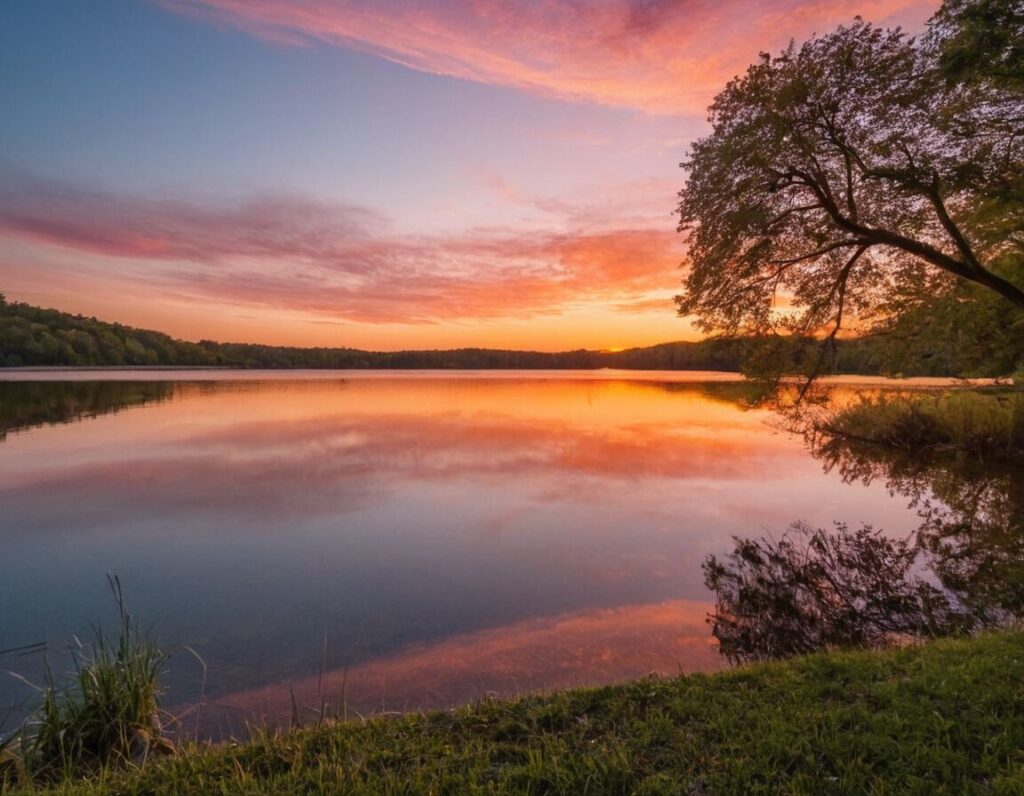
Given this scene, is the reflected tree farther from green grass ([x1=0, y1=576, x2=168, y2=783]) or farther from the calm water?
green grass ([x1=0, y1=576, x2=168, y2=783])

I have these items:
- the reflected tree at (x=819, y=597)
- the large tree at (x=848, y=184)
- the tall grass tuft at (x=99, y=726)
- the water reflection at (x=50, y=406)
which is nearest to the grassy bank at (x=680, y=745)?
the tall grass tuft at (x=99, y=726)

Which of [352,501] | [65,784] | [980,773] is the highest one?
[980,773]

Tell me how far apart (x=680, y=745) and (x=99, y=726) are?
17.4 ft

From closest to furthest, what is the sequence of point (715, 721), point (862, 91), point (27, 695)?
point (715, 721) → point (27, 695) → point (862, 91)

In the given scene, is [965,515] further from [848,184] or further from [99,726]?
[99,726]

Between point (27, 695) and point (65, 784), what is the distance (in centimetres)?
290

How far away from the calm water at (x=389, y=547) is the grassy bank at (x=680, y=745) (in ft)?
4.92

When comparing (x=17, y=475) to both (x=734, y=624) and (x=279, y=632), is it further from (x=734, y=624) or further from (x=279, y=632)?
(x=734, y=624)

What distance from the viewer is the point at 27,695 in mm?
5746

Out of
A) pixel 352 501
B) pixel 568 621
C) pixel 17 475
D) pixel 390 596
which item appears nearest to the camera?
pixel 568 621

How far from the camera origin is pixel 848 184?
13.4 m

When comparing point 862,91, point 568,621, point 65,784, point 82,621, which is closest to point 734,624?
point 568,621

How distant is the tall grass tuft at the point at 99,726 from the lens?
4.46 meters

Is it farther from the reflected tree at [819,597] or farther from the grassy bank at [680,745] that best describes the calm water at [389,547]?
the grassy bank at [680,745]
